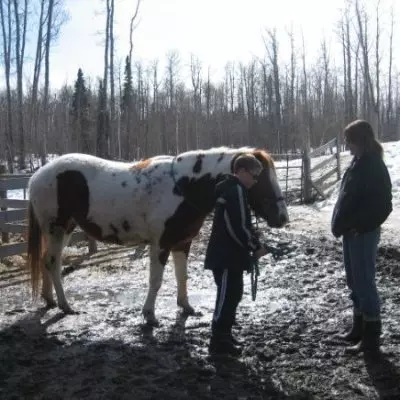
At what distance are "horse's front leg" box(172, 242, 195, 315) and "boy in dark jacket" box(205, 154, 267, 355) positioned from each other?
3.92 feet

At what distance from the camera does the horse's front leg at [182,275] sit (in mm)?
5086

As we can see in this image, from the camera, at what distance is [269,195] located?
4.42 meters

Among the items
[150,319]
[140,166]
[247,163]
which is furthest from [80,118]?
[247,163]

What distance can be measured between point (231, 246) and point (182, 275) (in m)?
1.52

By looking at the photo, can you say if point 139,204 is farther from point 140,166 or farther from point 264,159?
point 264,159

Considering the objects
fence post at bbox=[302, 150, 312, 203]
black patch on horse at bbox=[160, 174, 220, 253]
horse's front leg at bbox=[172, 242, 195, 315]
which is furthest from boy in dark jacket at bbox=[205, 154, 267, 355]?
fence post at bbox=[302, 150, 312, 203]

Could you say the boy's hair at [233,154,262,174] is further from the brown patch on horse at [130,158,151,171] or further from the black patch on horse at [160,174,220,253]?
the brown patch on horse at [130,158,151,171]

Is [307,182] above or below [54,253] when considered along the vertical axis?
above

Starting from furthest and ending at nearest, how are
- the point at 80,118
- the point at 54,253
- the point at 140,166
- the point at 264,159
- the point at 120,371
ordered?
the point at 80,118, the point at 54,253, the point at 140,166, the point at 264,159, the point at 120,371

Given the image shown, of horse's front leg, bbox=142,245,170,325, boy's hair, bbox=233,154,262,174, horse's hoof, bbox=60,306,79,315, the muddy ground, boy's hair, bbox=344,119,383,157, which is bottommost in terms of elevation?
the muddy ground

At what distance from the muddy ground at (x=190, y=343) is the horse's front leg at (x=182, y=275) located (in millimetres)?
143

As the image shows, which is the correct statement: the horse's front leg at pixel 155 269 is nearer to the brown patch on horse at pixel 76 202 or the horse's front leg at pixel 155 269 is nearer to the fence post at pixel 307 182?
the brown patch on horse at pixel 76 202

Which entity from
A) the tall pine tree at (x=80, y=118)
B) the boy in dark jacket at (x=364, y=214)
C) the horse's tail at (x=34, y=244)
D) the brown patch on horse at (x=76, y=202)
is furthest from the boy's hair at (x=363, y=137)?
the tall pine tree at (x=80, y=118)

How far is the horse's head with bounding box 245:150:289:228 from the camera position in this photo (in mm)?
4402
